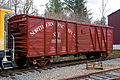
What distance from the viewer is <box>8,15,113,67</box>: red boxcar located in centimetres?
911

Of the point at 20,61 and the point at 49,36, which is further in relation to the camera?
the point at 20,61

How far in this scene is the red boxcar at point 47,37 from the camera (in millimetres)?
9109

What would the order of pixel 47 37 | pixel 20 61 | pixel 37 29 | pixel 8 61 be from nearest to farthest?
pixel 8 61 → pixel 37 29 → pixel 47 37 → pixel 20 61

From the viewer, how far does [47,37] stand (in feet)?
32.9

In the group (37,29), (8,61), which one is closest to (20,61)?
(8,61)

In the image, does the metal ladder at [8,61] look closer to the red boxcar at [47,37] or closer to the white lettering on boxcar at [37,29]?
the red boxcar at [47,37]

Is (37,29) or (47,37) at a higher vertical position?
(37,29)

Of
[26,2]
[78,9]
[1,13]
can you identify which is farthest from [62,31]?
[78,9]

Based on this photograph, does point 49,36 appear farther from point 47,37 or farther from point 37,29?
point 37,29

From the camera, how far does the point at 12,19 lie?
10.3 metres

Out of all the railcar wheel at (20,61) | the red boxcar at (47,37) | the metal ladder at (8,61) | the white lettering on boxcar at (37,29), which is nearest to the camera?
the metal ladder at (8,61)

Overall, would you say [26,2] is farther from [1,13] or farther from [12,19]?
[1,13]

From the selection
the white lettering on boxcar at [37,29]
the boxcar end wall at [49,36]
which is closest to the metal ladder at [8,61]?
the boxcar end wall at [49,36]

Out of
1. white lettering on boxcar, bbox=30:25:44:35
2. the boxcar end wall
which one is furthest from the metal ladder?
white lettering on boxcar, bbox=30:25:44:35
